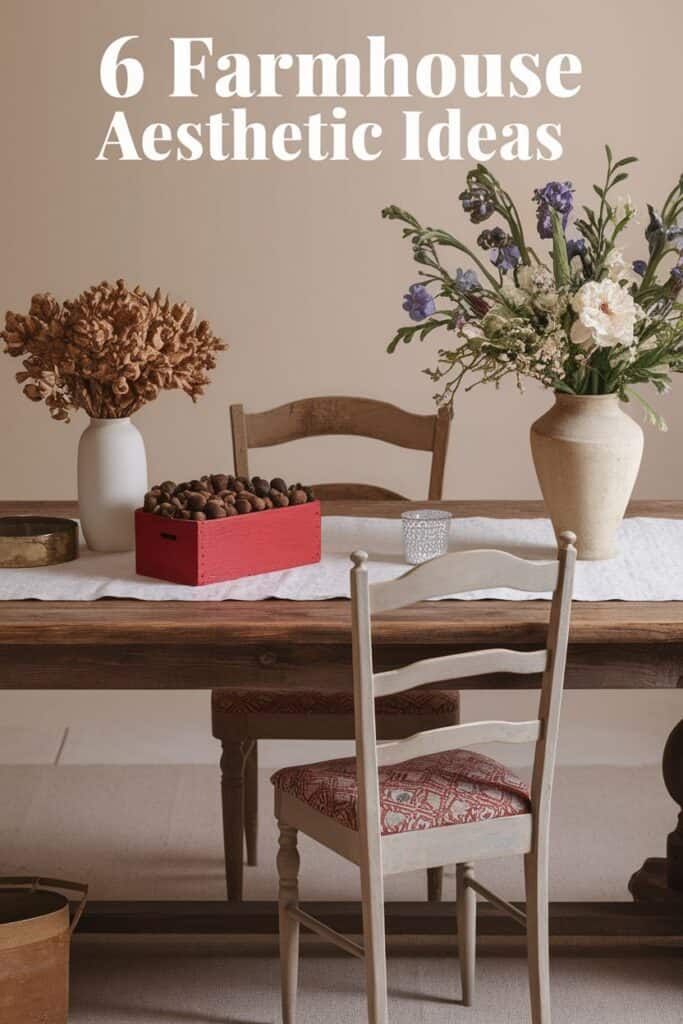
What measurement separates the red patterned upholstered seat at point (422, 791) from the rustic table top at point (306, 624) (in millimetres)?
237

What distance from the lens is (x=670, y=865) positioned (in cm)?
262

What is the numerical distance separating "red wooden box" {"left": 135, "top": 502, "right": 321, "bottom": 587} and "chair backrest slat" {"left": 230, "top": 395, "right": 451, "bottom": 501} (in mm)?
780

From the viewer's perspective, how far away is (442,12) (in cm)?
389

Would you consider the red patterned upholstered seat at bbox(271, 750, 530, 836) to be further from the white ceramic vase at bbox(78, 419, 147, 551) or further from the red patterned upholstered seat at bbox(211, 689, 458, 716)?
the white ceramic vase at bbox(78, 419, 147, 551)

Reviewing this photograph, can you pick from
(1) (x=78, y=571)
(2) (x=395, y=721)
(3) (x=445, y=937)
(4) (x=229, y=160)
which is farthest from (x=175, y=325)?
(4) (x=229, y=160)

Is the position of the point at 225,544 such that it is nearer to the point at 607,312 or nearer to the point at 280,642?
the point at 280,642

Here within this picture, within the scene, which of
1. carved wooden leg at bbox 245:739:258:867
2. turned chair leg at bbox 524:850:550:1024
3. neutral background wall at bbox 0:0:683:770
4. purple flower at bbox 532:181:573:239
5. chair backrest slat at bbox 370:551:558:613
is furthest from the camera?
A: neutral background wall at bbox 0:0:683:770

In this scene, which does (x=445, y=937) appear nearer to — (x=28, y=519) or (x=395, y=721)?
(x=395, y=721)

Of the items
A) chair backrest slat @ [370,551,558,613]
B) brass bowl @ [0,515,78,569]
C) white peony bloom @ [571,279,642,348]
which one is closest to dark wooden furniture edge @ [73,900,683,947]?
brass bowl @ [0,515,78,569]

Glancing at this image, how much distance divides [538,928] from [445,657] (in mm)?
496

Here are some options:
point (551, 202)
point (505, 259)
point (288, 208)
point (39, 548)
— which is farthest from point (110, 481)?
point (288, 208)

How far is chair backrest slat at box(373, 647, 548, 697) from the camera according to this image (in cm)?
182

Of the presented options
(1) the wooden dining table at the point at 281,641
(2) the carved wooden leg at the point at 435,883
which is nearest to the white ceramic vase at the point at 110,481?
(1) the wooden dining table at the point at 281,641

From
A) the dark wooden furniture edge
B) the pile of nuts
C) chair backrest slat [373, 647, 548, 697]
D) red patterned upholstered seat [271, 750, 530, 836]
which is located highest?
the pile of nuts
